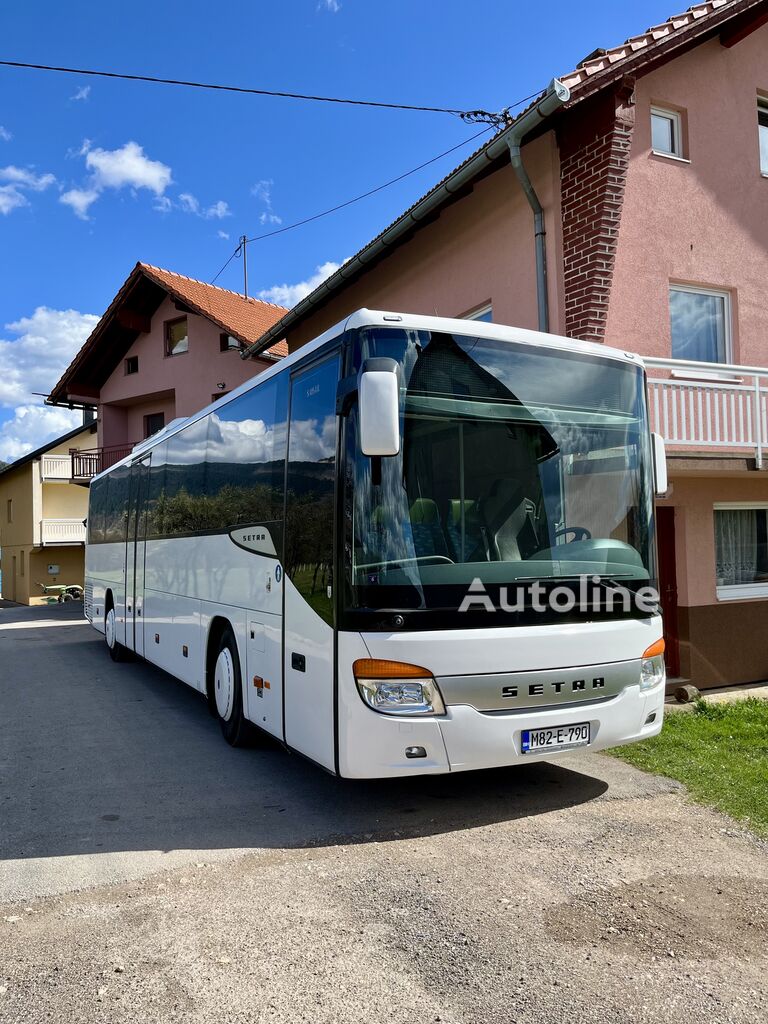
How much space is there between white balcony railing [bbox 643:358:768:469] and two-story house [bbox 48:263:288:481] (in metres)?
12.6

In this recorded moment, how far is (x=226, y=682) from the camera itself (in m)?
7.32

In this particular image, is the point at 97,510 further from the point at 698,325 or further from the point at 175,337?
the point at 175,337

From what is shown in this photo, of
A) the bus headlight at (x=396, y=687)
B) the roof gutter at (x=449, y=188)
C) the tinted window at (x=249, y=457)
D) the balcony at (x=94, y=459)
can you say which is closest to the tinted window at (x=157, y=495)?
the tinted window at (x=249, y=457)

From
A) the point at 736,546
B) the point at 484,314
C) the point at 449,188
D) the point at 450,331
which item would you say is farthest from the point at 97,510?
the point at 450,331

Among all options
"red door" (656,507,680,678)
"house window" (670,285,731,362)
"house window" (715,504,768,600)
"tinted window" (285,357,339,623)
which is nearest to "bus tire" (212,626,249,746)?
"tinted window" (285,357,339,623)

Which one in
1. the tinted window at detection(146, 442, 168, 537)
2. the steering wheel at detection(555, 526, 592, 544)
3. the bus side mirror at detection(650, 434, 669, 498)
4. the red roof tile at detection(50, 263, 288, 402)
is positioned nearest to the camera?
the steering wheel at detection(555, 526, 592, 544)

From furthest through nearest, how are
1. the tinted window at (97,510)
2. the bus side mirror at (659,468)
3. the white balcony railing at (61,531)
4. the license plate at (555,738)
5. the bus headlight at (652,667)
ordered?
the white balcony railing at (61,531)
the tinted window at (97,510)
the bus side mirror at (659,468)
the bus headlight at (652,667)
the license plate at (555,738)

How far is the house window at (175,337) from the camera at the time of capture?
2653cm

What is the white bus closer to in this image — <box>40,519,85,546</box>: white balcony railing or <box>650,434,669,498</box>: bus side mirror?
<box>650,434,669,498</box>: bus side mirror

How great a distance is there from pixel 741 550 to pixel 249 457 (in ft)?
23.8

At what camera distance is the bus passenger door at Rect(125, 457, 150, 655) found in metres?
11.1

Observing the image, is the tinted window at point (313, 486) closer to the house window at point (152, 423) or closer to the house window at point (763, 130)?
the house window at point (763, 130)

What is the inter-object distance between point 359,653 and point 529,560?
1.19 m

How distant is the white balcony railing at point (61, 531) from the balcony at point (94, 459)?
464 cm
